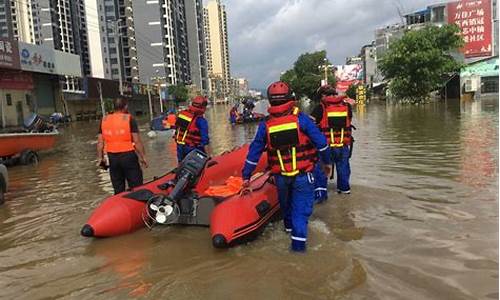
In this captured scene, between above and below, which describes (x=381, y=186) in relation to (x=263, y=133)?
below

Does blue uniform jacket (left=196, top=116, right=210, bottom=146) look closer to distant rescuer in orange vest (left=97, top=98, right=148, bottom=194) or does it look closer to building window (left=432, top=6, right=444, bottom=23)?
distant rescuer in orange vest (left=97, top=98, right=148, bottom=194)

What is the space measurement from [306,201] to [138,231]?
2.22 meters

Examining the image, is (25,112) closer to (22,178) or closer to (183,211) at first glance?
(22,178)

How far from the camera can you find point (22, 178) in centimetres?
1116

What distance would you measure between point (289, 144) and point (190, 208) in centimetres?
176

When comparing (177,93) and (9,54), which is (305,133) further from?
(177,93)

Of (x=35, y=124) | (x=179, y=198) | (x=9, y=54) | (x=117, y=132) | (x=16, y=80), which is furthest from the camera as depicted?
(x=16, y=80)

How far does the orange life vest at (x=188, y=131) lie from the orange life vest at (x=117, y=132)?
1257mm

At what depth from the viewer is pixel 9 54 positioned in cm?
3162

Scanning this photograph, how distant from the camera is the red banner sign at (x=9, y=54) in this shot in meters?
30.6

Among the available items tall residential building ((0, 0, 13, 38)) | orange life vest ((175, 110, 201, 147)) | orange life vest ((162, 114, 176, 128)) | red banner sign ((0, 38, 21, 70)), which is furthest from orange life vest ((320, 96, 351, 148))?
tall residential building ((0, 0, 13, 38))

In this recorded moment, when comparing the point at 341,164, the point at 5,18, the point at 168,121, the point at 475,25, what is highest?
the point at 5,18

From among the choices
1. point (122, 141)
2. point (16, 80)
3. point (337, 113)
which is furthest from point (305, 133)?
point (16, 80)

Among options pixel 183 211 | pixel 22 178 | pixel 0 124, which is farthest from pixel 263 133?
pixel 0 124
